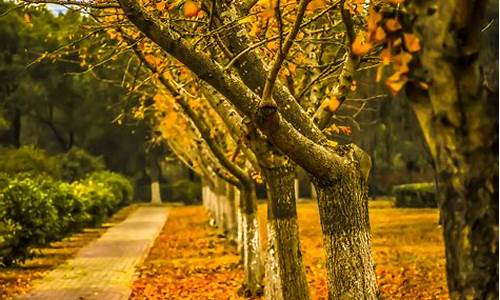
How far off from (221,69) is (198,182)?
64.1 metres

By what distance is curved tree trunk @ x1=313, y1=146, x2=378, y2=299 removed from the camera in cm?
712

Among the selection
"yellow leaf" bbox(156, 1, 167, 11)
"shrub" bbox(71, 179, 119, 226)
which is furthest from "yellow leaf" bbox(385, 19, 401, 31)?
"shrub" bbox(71, 179, 119, 226)

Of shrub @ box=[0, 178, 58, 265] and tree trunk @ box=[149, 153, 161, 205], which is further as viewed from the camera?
tree trunk @ box=[149, 153, 161, 205]

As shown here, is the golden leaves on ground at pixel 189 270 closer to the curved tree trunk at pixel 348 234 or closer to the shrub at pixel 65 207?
the shrub at pixel 65 207

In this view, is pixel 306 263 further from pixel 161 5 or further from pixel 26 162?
pixel 26 162

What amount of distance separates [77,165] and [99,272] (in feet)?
116

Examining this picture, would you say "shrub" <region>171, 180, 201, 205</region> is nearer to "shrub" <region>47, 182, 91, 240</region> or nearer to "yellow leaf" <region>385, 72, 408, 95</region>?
"shrub" <region>47, 182, 91, 240</region>

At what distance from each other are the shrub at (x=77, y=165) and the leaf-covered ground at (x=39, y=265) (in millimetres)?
21063

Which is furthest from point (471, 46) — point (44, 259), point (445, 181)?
point (44, 259)

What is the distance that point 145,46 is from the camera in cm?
1199

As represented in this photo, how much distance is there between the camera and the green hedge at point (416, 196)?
46.4 meters

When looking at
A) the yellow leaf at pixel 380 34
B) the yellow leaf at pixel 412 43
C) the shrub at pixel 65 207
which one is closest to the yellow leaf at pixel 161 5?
the yellow leaf at pixel 380 34

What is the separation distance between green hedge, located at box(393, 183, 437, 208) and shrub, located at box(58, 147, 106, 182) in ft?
66.5

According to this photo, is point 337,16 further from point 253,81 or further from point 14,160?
point 14,160
